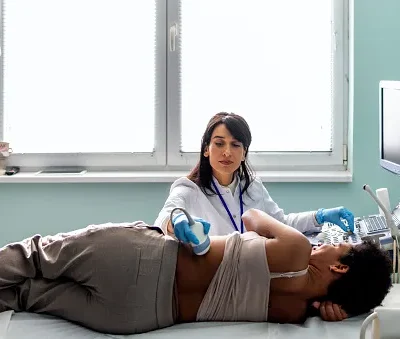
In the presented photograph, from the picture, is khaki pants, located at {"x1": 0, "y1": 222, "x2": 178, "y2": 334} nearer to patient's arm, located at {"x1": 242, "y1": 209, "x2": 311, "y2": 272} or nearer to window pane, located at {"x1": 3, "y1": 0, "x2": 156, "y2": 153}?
patient's arm, located at {"x1": 242, "y1": 209, "x2": 311, "y2": 272}

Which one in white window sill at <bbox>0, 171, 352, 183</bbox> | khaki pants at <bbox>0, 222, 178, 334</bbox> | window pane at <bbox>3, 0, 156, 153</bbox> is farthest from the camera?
window pane at <bbox>3, 0, 156, 153</bbox>

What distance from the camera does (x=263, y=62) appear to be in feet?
10.9

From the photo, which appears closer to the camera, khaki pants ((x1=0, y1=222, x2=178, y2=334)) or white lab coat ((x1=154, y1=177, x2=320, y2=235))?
khaki pants ((x1=0, y1=222, x2=178, y2=334))

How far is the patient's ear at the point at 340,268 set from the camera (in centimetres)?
180

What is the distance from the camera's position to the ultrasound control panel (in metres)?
2.13

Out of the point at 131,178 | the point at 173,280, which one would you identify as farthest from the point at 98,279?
the point at 131,178

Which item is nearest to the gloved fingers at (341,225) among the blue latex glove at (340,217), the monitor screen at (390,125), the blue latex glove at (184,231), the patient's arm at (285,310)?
the blue latex glove at (340,217)

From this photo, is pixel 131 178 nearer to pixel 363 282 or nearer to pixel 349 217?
pixel 349 217

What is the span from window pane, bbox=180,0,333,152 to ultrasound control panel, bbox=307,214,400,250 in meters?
0.98

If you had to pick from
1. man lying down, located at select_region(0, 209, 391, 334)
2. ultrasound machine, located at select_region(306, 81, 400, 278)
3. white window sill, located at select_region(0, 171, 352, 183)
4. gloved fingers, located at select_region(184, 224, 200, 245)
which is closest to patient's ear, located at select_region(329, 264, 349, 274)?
man lying down, located at select_region(0, 209, 391, 334)

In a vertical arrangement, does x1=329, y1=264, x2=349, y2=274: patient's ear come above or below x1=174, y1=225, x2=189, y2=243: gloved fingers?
below

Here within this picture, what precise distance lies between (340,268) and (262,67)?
169cm

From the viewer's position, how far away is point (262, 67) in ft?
10.9

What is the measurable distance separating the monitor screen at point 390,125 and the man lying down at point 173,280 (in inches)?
25.6
